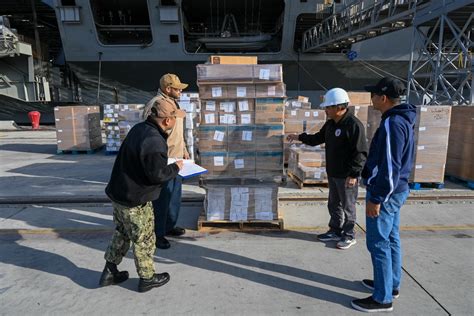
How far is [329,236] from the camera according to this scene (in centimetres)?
448

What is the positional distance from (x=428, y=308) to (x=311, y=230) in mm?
1987

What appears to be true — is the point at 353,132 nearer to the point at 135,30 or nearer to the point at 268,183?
the point at 268,183

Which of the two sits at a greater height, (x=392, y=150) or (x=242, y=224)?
(x=392, y=150)

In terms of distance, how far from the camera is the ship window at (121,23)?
1789 cm

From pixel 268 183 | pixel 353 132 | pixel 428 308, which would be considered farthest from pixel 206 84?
pixel 428 308

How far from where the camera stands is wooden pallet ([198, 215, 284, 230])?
4.81 m

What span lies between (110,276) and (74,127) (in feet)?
30.5

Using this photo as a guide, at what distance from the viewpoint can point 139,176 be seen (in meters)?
3.08

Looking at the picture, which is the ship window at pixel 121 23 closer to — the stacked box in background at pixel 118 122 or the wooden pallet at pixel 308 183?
the stacked box in background at pixel 118 122

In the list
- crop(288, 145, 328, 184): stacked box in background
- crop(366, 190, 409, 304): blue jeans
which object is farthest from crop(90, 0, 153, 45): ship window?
crop(366, 190, 409, 304): blue jeans

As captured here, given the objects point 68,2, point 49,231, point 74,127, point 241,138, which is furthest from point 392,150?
point 68,2

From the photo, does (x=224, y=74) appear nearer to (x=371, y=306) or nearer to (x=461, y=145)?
(x=371, y=306)

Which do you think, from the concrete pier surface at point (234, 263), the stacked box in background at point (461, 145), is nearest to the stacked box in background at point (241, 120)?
the concrete pier surface at point (234, 263)

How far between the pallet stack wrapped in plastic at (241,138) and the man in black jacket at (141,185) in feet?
4.50
